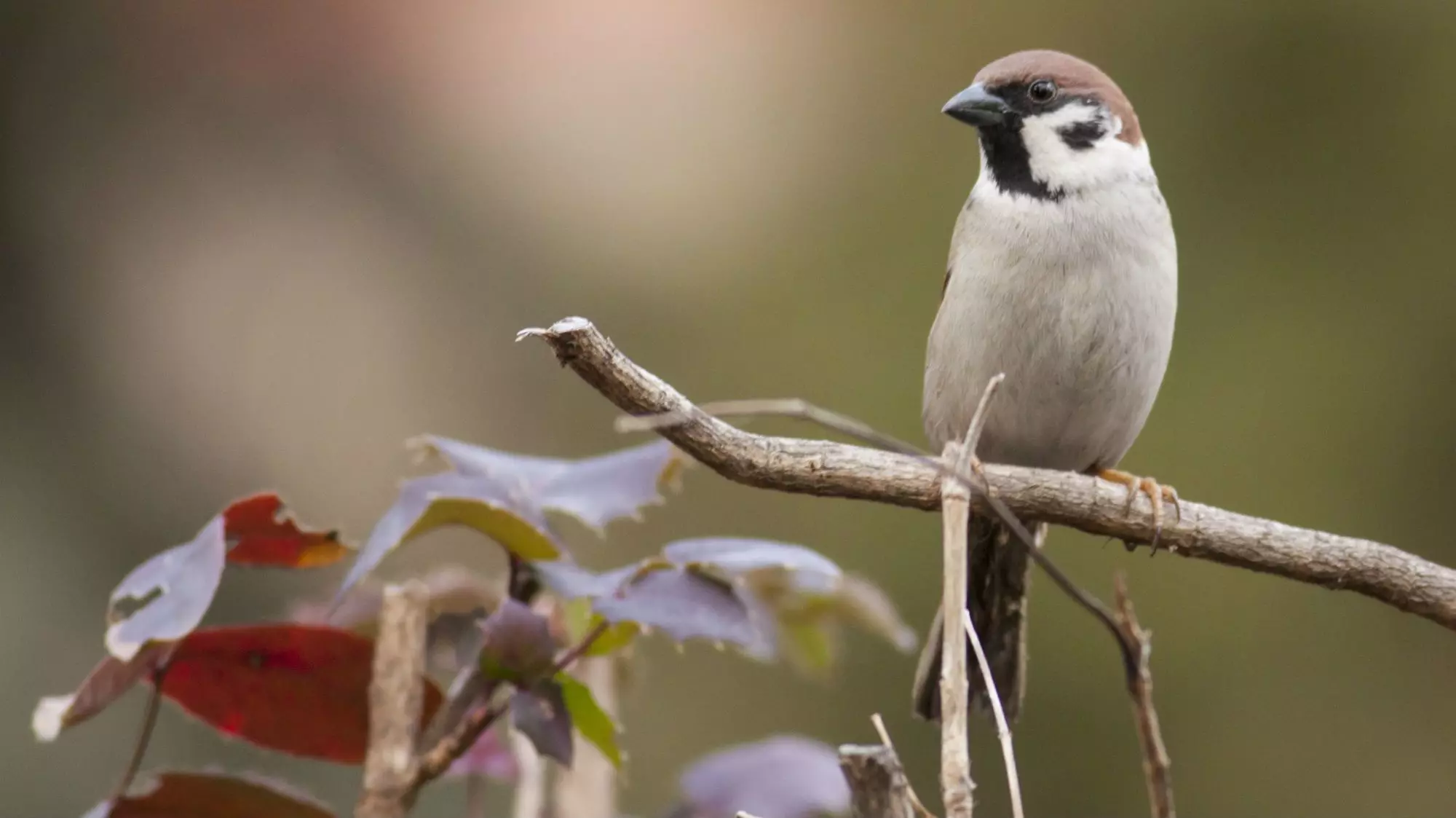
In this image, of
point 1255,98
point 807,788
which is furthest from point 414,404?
point 807,788

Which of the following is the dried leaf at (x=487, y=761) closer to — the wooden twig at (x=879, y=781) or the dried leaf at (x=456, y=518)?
the dried leaf at (x=456, y=518)

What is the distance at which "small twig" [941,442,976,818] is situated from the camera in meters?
0.88

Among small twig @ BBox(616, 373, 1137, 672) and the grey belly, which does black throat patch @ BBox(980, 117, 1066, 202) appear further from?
small twig @ BBox(616, 373, 1137, 672)

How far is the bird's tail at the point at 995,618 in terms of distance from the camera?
6.10 feet

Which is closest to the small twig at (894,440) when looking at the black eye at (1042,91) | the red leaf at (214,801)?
the red leaf at (214,801)

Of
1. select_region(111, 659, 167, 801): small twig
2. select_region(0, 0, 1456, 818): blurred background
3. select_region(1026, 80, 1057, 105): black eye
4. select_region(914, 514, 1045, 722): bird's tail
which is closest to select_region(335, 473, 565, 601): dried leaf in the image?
select_region(111, 659, 167, 801): small twig

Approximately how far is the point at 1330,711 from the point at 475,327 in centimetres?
305

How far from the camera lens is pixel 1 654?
10.8ft

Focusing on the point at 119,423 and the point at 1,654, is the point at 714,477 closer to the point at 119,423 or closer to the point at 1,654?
the point at 119,423

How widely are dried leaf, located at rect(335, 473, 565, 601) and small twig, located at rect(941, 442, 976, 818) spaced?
13.1 inches

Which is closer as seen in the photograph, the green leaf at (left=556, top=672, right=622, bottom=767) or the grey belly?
the green leaf at (left=556, top=672, right=622, bottom=767)

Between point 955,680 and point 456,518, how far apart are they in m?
0.42

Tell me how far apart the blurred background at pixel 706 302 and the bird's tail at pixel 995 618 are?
1.76 m

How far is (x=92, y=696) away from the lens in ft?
3.59
